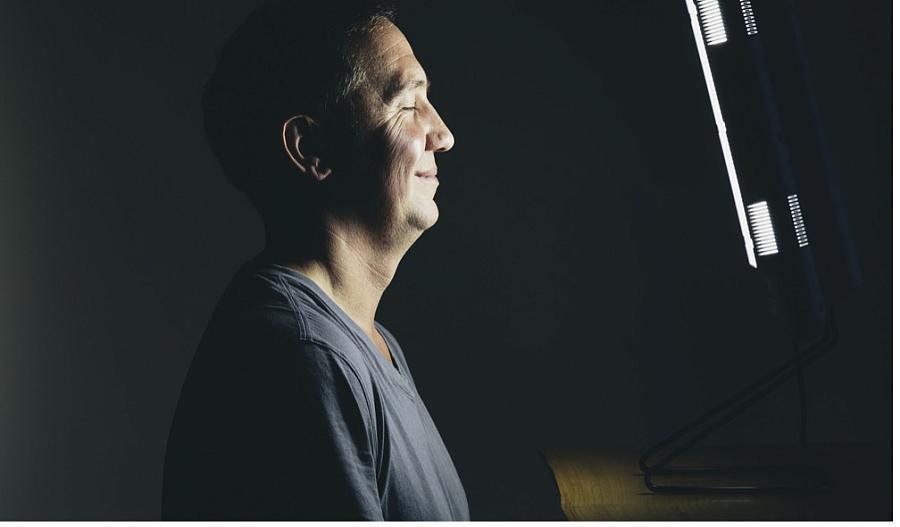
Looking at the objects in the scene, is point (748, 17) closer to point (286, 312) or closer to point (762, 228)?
point (762, 228)

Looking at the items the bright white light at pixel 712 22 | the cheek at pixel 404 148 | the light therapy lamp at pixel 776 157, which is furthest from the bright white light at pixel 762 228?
the cheek at pixel 404 148

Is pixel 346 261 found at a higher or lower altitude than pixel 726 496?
higher

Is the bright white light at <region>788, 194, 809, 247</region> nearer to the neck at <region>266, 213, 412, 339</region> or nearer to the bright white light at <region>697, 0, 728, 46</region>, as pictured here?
the bright white light at <region>697, 0, 728, 46</region>

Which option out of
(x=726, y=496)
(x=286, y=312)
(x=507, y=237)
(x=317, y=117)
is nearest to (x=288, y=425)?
(x=286, y=312)

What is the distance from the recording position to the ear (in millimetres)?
917

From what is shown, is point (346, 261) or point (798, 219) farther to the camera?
point (798, 219)

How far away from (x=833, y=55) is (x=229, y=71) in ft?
5.19

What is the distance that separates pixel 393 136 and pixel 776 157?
1.54 ft

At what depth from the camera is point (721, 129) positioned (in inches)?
42.0

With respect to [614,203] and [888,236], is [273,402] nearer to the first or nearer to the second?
[614,203]

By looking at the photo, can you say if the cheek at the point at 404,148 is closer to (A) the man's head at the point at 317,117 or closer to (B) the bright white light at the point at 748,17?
(A) the man's head at the point at 317,117

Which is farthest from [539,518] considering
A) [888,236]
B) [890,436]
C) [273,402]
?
[273,402]

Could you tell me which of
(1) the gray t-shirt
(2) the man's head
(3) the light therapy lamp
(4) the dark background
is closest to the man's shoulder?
(1) the gray t-shirt

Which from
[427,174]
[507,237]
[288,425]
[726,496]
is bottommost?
[726,496]
